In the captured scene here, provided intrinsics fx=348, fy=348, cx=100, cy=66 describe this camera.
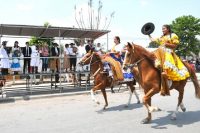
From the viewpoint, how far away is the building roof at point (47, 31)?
1571cm

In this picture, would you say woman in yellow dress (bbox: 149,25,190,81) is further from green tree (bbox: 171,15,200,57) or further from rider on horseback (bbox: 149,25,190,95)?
green tree (bbox: 171,15,200,57)

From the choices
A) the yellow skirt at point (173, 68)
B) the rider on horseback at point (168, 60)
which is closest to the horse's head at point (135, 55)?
the rider on horseback at point (168, 60)

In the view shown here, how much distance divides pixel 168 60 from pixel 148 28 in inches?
45.5

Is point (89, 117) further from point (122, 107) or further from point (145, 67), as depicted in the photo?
point (145, 67)

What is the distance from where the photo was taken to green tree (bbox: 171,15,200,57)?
5090cm

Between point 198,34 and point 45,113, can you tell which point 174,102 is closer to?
point 45,113

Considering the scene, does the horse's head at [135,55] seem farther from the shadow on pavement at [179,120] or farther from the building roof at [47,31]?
the building roof at [47,31]

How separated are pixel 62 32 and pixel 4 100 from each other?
4.98 metres

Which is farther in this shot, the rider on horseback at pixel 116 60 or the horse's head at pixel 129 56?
the rider on horseback at pixel 116 60

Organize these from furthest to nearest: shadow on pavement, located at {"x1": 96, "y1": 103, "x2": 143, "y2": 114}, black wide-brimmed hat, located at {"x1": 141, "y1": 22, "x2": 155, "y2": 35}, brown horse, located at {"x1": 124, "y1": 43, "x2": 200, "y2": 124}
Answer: shadow on pavement, located at {"x1": 96, "y1": 103, "x2": 143, "y2": 114} < black wide-brimmed hat, located at {"x1": 141, "y1": 22, "x2": 155, "y2": 35} < brown horse, located at {"x1": 124, "y1": 43, "x2": 200, "y2": 124}

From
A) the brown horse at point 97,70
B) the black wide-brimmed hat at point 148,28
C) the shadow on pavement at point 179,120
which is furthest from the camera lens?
the brown horse at point 97,70

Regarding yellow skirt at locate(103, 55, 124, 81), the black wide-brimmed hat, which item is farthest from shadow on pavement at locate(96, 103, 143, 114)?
the black wide-brimmed hat

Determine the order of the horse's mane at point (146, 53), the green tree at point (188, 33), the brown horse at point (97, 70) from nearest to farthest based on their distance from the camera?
the horse's mane at point (146, 53), the brown horse at point (97, 70), the green tree at point (188, 33)

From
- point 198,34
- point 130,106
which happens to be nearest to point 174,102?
point 130,106
